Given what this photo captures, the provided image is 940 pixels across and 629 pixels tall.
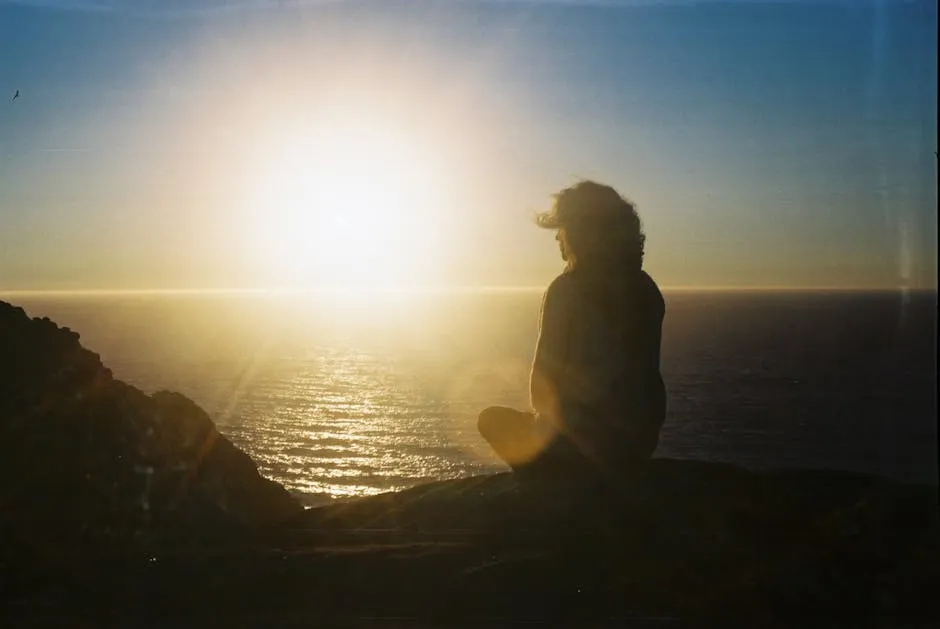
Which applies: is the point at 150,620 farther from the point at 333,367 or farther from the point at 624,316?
the point at 333,367

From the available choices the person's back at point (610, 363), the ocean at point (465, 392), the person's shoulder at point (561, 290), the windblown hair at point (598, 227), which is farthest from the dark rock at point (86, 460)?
the ocean at point (465, 392)

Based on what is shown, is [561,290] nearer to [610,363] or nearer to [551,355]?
[551,355]

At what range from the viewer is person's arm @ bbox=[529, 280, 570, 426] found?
426cm

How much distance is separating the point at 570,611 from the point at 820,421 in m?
50.8

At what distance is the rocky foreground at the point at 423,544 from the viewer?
3398 mm

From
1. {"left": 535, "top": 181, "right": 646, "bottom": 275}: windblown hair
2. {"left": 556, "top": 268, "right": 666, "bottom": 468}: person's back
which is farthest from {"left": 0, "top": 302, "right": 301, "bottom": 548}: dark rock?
{"left": 535, "top": 181, "right": 646, "bottom": 275}: windblown hair

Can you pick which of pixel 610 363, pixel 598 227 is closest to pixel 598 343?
pixel 610 363

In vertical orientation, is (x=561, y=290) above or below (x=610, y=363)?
above

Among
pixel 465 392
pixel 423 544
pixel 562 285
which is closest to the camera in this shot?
pixel 423 544

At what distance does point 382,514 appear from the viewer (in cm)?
477

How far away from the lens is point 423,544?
156 inches

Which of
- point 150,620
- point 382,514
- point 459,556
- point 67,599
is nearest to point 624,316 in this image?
point 459,556

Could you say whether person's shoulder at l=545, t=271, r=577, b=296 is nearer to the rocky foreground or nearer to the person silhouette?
the person silhouette

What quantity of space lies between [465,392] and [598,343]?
182 feet
